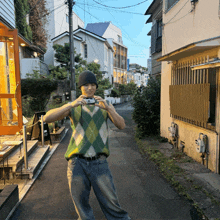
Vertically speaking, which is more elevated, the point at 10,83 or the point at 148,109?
the point at 10,83

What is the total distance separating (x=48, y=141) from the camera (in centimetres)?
819

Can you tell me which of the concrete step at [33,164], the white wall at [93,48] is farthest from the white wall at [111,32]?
the concrete step at [33,164]

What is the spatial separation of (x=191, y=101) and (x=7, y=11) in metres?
8.04

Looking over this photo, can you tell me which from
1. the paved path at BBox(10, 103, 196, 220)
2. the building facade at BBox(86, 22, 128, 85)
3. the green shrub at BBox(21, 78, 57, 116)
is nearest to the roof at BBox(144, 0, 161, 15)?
the green shrub at BBox(21, 78, 57, 116)

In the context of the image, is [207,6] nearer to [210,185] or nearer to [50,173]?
[210,185]

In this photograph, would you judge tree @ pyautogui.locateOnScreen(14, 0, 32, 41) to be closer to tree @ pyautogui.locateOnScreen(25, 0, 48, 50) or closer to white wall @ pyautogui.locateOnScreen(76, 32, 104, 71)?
tree @ pyautogui.locateOnScreen(25, 0, 48, 50)

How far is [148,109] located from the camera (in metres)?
9.95

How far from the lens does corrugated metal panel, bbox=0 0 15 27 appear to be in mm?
8160

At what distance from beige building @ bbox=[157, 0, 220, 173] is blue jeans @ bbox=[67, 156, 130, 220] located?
11.2ft

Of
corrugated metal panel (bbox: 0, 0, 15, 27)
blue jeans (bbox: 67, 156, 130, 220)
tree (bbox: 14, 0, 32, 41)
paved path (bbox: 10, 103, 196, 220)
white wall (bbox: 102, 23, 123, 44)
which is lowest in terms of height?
paved path (bbox: 10, 103, 196, 220)

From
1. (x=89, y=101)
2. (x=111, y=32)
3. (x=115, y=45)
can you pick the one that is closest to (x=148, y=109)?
(x=89, y=101)

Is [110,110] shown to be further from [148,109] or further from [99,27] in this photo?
[99,27]

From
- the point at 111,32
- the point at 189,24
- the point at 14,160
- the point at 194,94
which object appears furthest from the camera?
the point at 111,32

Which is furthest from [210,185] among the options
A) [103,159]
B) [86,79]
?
[86,79]
